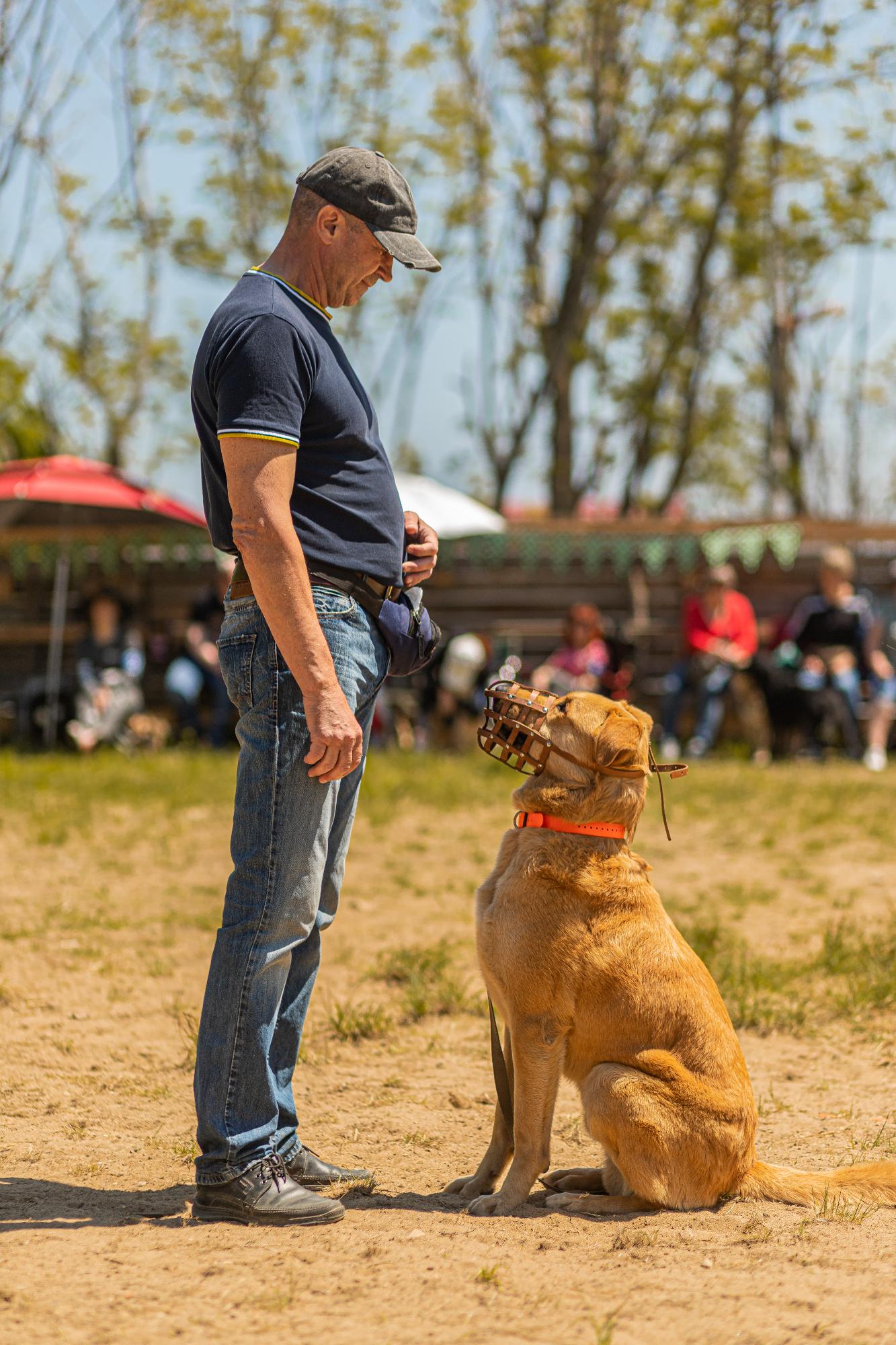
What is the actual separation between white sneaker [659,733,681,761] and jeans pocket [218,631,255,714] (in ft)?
29.9

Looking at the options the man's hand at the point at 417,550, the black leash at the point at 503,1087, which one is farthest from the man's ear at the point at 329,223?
the black leash at the point at 503,1087

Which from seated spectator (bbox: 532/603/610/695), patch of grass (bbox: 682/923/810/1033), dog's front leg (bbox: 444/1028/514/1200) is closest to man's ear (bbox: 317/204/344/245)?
dog's front leg (bbox: 444/1028/514/1200)

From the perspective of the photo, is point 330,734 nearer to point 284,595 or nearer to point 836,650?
point 284,595

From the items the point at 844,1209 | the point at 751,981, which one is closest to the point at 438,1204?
the point at 844,1209

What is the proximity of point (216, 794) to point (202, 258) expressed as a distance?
16.2m

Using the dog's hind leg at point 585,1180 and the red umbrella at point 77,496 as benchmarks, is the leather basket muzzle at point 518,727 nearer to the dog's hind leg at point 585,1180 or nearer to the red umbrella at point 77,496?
the dog's hind leg at point 585,1180

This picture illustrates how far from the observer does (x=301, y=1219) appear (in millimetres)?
3055

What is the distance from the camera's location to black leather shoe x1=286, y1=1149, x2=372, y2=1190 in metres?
3.35

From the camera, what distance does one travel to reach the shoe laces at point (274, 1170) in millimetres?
3078

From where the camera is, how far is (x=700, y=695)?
1252 cm

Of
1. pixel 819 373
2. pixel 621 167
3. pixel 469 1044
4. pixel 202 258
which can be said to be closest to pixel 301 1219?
pixel 469 1044

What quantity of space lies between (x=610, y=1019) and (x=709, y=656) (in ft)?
31.6

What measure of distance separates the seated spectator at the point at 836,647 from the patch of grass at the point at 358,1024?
827cm

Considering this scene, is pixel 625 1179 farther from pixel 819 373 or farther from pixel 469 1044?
pixel 819 373
